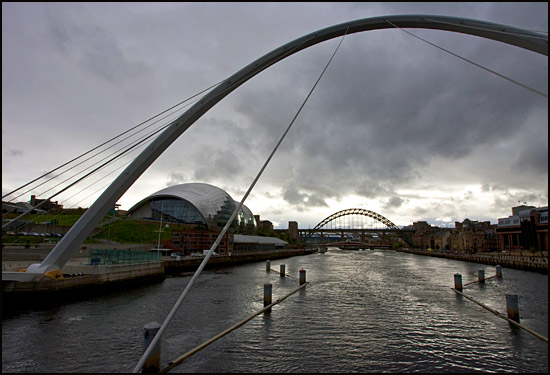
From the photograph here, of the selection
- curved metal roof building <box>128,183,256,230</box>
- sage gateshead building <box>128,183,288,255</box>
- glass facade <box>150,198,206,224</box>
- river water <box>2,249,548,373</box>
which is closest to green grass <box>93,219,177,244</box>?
sage gateshead building <box>128,183,288,255</box>

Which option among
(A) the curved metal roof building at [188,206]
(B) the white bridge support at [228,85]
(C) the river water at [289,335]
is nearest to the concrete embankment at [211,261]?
(C) the river water at [289,335]

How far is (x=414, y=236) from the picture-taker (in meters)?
179

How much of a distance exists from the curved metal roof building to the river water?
70548 millimetres

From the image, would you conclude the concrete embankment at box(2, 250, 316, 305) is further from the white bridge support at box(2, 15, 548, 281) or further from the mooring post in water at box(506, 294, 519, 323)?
the mooring post in water at box(506, 294, 519, 323)

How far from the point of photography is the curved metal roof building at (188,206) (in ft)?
304

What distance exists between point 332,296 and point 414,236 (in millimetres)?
172044

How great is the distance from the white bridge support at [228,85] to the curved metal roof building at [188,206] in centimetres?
7942

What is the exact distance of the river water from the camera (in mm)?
10438

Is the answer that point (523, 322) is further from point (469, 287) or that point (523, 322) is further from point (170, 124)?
point (170, 124)

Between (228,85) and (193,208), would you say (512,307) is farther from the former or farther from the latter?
(193,208)

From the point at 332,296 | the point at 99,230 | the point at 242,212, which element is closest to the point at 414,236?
the point at 242,212

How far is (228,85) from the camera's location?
13.8 metres

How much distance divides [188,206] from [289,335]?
8457 centimetres

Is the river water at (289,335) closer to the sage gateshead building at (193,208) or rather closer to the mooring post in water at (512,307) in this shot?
the mooring post in water at (512,307)
